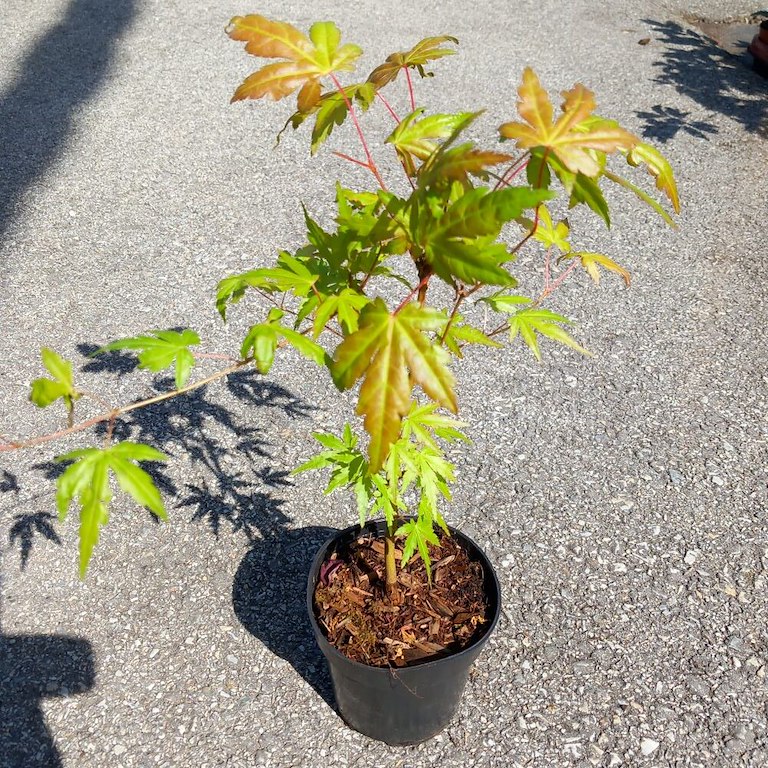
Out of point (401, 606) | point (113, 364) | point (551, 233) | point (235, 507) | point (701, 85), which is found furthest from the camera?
point (701, 85)

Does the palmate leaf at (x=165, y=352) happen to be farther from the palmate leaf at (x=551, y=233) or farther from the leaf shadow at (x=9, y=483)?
the leaf shadow at (x=9, y=483)

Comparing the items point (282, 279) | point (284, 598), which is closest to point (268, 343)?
point (282, 279)

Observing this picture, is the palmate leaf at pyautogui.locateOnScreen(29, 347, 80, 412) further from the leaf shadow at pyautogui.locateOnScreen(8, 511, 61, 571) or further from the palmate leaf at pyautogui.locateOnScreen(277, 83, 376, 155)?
the leaf shadow at pyautogui.locateOnScreen(8, 511, 61, 571)

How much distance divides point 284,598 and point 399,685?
0.67 metres

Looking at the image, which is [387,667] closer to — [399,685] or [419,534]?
[399,685]

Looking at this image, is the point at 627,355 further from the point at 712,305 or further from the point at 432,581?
the point at 432,581

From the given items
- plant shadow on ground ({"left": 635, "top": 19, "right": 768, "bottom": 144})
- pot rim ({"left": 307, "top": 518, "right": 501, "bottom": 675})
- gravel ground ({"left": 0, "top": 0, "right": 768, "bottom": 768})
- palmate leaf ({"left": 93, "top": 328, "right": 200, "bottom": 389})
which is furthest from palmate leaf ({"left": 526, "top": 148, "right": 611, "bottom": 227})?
plant shadow on ground ({"left": 635, "top": 19, "right": 768, "bottom": 144})

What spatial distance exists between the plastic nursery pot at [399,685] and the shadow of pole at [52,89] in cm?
310

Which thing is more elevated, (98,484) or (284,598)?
(98,484)

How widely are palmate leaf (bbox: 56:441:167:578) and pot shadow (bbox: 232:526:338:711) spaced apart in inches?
46.0

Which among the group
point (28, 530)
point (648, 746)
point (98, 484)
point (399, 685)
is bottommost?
point (28, 530)

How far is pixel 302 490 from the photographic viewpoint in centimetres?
280

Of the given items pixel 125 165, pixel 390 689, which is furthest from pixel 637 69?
pixel 390 689

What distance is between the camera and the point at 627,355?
346 centimetres
